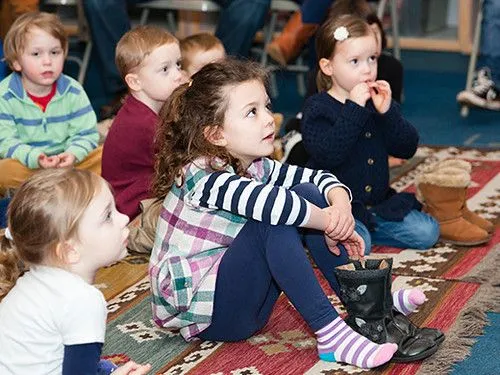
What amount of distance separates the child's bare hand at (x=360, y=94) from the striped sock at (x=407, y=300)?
0.53m

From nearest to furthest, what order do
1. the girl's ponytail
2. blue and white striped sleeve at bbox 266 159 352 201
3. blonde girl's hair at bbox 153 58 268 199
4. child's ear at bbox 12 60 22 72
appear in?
the girl's ponytail < blonde girl's hair at bbox 153 58 268 199 < blue and white striped sleeve at bbox 266 159 352 201 < child's ear at bbox 12 60 22 72

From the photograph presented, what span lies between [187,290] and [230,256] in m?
0.11

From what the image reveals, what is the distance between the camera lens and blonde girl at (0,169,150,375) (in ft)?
5.07

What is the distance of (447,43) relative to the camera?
17.1ft

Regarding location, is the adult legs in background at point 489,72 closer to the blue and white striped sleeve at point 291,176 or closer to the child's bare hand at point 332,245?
the blue and white striped sleeve at point 291,176

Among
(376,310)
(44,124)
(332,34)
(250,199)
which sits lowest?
(376,310)

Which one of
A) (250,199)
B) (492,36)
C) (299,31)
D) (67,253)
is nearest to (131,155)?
(250,199)

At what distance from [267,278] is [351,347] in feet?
0.69

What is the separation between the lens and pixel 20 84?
2.92 meters

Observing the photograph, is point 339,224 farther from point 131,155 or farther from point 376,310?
point 131,155

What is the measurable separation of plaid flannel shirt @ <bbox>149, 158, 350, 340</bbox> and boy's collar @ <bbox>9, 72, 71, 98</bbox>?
3.40ft

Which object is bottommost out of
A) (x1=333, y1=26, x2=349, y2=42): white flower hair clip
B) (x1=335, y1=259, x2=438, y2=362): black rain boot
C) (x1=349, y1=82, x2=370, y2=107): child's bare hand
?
(x1=335, y1=259, x2=438, y2=362): black rain boot

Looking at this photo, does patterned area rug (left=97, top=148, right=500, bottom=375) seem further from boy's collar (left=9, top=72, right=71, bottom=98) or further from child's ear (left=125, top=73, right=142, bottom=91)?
boy's collar (left=9, top=72, right=71, bottom=98)

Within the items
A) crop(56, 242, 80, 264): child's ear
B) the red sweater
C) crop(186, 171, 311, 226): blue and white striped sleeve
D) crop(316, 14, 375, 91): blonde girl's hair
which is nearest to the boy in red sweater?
the red sweater
